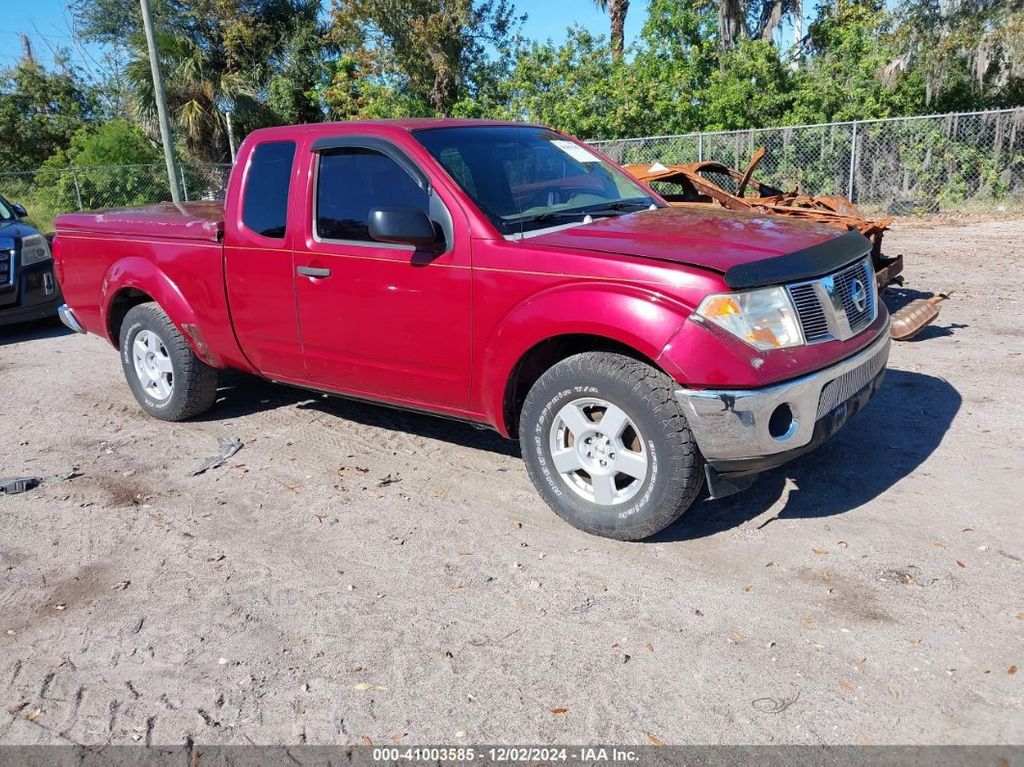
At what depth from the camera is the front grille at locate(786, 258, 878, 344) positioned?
11.9 ft

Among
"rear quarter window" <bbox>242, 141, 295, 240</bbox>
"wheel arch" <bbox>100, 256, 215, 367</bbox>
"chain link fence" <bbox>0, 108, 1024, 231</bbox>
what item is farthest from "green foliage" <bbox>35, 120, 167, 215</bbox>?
"rear quarter window" <bbox>242, 141, 295, 240</bbox>

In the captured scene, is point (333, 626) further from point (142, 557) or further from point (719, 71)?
point (719, 71)

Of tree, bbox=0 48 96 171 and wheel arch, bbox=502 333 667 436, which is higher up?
tree, bbox=0 48 96 171

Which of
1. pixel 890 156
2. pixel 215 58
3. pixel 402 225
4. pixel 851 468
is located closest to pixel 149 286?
pixel 402 225

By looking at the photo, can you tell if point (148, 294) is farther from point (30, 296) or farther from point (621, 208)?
point (30, 296)

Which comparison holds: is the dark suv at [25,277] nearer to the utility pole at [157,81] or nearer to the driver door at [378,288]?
the utility pole at [157,81]

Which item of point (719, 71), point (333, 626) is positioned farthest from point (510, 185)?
point (719, 71)

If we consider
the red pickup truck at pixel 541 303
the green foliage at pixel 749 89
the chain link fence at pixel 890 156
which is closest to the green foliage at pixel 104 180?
the chain link fence at pixel 890 156

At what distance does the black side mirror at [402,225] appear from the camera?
4.01m

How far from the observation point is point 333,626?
3.38 meters

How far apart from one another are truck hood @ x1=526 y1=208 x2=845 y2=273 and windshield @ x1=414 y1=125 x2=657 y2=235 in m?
0.20

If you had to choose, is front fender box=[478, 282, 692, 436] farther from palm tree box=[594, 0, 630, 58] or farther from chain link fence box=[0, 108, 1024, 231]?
palm tree box=[594, 0, 630, 58]

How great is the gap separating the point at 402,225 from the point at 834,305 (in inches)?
79.8

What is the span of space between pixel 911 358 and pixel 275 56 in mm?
24468
